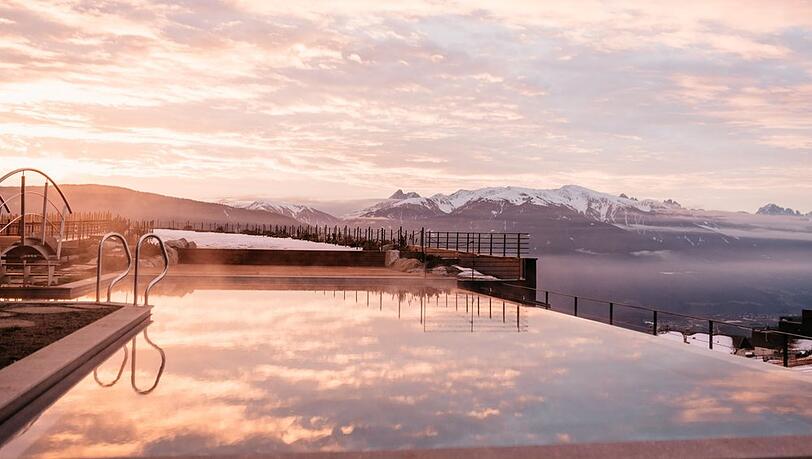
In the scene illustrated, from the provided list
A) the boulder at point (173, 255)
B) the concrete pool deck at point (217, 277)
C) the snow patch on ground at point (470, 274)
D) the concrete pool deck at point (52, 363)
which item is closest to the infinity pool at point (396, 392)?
the concrete pool deck at point (52, 363)

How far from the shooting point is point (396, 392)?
7.65 meters

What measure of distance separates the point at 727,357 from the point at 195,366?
6793 mm

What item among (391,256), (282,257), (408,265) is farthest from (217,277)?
(391,256)

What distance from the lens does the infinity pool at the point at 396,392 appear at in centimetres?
596

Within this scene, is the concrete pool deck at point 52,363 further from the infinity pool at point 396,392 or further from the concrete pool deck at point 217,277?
the concrete pool deck at point 217,277

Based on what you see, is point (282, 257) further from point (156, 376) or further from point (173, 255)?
point (156, 376)

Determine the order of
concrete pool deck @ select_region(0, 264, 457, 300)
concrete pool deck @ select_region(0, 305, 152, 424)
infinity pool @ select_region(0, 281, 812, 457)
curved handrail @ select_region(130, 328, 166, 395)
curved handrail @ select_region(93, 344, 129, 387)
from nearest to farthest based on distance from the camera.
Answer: infinity pool @ select_region(0, 281, 812, 457)
concrete pool deck @ select_region(0, 305, 152, 424)
curved handrail @ select_region(130, 328, 166, 395)
curved handrail @ select_region(93, 344, 129, 387)
concrete pool deck @ select_region(0, 264, 457, 300)

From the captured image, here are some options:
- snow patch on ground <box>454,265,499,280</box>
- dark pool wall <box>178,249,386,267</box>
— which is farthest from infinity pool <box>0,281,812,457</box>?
dark pool wall <box>178,249,386,267</box>

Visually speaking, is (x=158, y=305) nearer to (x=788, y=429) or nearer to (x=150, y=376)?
(x=150, y=376)

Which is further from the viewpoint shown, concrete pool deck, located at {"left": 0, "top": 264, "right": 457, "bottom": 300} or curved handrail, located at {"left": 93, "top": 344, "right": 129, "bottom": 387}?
concrete pool deck, located at {"left": 0, "top": 264, "right": 457, "bottom": 300}

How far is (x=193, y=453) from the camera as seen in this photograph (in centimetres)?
545

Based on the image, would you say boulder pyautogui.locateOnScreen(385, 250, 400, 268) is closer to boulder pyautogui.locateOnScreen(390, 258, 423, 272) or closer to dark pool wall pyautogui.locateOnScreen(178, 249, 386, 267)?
dark pool wall pyautogui.locateOnScreen(178, 249, 386, 267)

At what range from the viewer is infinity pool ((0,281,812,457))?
5.96 metres

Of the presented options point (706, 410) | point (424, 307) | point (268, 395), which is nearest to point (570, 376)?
point (706, 410)
